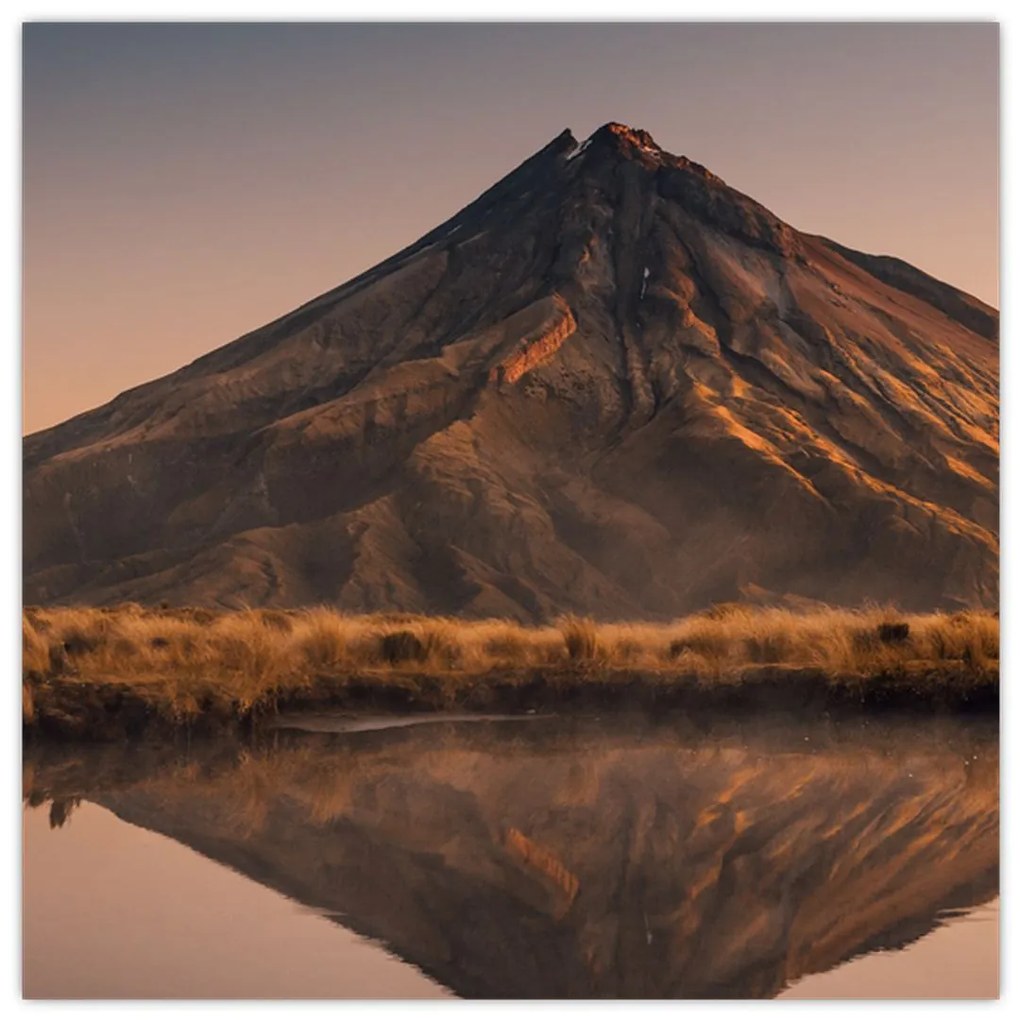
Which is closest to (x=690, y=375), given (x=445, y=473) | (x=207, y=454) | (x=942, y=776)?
(x=445, y=473)

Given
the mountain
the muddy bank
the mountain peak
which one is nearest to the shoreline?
the muddy bank

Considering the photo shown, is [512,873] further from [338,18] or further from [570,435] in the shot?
[570,435]

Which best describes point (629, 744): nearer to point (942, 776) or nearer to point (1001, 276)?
Answer: point (942, 776)

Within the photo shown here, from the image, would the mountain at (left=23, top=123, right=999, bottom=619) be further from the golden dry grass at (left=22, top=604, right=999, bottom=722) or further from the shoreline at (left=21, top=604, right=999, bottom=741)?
the shoreline at (left=21, top=604, right=999, bottom=741)

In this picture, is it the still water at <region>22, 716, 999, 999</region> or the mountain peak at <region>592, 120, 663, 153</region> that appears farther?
the mountain peak at <region>592, 120, 663, 153</region>

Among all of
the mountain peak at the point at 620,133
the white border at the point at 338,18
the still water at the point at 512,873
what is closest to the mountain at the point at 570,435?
the mountain peak at the point at 620,133

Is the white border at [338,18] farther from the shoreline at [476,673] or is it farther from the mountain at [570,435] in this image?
the mountain at [570,435]
